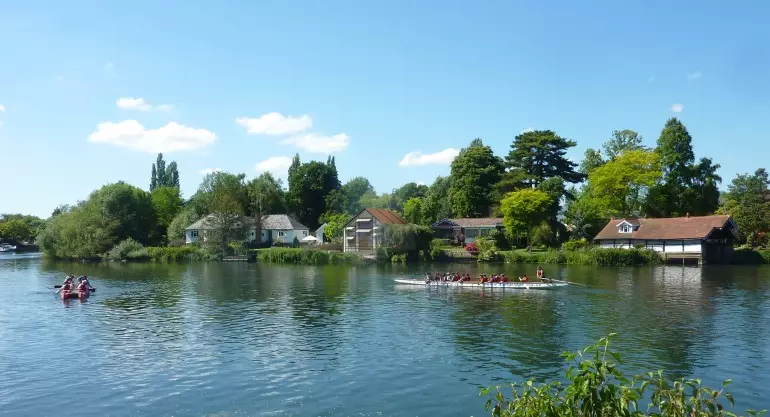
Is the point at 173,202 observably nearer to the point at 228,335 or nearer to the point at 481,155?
the point at 481,155

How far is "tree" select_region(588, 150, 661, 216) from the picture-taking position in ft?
306

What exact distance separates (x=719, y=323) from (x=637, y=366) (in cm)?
1387

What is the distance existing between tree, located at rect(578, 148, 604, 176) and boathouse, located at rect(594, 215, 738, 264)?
22.6 meters

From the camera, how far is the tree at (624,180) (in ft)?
306

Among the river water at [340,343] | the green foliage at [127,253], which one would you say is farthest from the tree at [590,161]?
the green foliage at [127,253]

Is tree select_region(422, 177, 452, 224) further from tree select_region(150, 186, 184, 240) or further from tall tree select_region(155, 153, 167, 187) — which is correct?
tall tree select_region(155, 153, 167, 187)

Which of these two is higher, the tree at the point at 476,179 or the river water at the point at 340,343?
the tree at the point at 476,179

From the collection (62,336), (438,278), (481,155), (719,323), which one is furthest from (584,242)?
(62,336)

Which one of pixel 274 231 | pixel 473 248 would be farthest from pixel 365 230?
pixel 274 231

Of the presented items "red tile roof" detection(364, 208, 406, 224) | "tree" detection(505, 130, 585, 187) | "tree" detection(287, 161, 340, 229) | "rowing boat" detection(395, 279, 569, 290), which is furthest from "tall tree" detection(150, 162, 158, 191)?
"rowing boat" detection(395, 279, 569, 290)

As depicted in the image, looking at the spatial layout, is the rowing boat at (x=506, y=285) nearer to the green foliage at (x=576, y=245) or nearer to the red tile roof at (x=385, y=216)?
the green foliage at (x=576, y=245)

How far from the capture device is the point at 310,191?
137000 mm

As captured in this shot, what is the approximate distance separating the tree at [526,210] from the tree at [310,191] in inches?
2160

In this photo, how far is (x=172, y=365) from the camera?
87.1 ft
